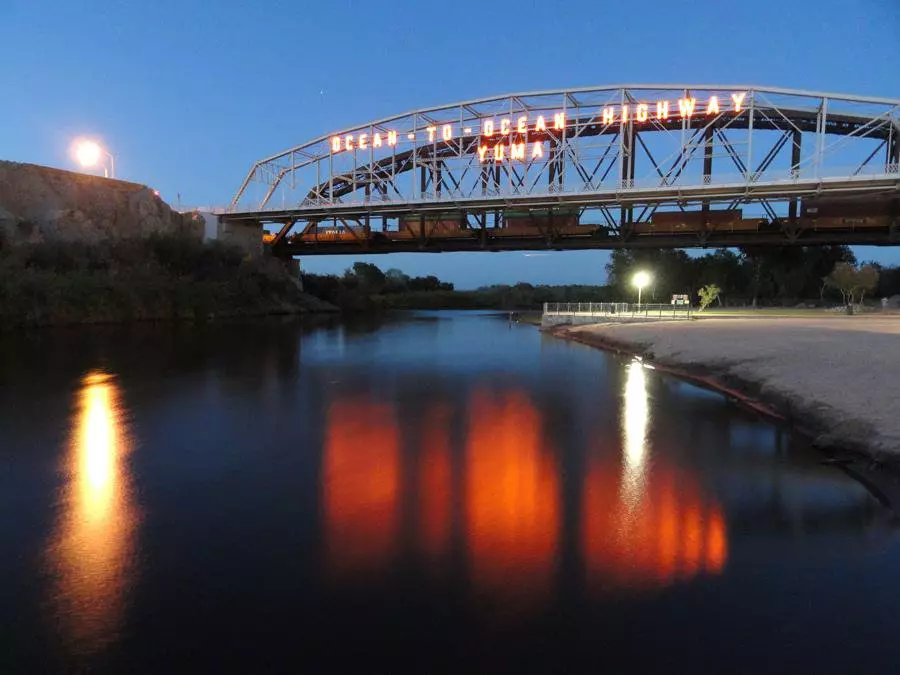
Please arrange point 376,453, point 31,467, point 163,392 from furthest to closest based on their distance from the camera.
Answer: point 163,392, point 376,453, point 31,467

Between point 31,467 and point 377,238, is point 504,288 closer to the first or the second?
point 377,238

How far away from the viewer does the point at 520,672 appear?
4.14 meters

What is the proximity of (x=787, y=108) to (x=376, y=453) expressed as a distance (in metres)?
58.3

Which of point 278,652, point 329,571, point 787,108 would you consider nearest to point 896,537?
point 329,571

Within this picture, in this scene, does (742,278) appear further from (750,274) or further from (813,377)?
(813,377)

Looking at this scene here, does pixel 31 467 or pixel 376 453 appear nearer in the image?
pixel 31 467

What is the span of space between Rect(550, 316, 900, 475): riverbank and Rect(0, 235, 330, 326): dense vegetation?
41.7 metres

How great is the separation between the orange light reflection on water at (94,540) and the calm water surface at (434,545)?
3cm

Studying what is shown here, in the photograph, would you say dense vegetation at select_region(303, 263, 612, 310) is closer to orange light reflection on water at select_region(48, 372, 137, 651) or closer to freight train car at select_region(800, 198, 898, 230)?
freight train car at select_region(800, 198, 898, 230)

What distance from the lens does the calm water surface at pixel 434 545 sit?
4.45 m

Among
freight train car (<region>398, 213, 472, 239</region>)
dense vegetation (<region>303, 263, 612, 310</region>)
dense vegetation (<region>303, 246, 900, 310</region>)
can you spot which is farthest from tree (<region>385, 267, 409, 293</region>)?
freight train car (<region>398, 213, 472, 239</region>)

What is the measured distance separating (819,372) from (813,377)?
0.78 metres

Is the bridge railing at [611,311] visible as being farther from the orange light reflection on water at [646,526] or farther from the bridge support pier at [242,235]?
the bridge support pier at [242,235]

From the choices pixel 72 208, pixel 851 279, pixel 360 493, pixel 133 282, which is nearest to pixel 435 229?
pixel 133 282
